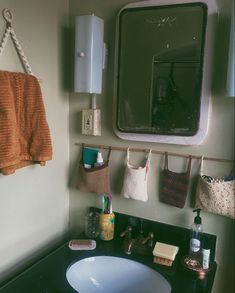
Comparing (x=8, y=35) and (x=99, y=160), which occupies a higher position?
(x=8, y=35)

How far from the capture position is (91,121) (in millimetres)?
1265

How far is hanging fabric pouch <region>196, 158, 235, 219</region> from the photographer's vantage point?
104cm

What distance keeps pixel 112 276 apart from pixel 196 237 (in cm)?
38

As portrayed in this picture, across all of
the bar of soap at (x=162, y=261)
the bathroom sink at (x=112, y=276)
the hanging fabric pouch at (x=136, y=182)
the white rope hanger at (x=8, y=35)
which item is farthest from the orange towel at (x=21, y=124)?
the bar of soap at (x=162, y=261)

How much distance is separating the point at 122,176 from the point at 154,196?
16 cm

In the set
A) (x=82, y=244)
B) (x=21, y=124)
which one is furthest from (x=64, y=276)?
(x=21, y=124)

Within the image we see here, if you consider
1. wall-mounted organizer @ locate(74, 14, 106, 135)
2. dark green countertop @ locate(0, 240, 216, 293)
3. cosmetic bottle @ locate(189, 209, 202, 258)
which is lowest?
dark green countertop @ locate(0, 240, 216, 293)

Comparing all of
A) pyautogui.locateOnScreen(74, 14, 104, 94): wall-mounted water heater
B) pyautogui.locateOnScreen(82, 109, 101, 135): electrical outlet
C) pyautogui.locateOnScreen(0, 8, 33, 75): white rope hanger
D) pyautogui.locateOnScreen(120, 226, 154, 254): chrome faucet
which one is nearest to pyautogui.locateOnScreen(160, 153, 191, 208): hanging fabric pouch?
pyautogui.locateOnScreen(120, 226, 154, 254): chrome faucet

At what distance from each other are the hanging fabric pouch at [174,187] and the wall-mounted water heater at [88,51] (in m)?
0.42

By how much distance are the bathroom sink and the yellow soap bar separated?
0.07 metres

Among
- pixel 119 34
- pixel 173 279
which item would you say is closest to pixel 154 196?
pixel 173 279

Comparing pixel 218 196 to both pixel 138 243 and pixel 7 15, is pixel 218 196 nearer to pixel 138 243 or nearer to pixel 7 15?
pixel 138 243

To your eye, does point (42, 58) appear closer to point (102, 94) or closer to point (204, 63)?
point (102, 94)

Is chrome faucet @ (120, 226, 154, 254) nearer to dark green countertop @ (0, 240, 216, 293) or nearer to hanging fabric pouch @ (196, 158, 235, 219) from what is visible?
dark green countertop @ (0, 240, 216, 293)
